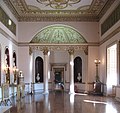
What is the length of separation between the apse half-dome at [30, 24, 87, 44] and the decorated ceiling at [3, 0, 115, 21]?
85 centimetres

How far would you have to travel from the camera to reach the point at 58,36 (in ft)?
68.9

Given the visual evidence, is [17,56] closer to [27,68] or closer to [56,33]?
[27,68]

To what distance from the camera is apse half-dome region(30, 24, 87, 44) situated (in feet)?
67.5

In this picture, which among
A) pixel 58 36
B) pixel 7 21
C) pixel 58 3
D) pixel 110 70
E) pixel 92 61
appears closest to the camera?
pixel 7 21

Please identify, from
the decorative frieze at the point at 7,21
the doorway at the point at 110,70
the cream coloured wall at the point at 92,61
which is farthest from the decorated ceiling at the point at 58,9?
the doorway at the point at 110,70

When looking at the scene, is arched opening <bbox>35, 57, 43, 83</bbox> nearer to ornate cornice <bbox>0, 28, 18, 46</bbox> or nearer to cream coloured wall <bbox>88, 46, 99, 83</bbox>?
ornate cornice <bbox>0, 28, 18, 46</bbox>

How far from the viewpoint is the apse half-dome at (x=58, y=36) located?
20578 millimetres

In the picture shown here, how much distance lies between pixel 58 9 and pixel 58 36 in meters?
2.65

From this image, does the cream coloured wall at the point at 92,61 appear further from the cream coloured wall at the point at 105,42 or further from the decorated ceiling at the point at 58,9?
the decorated ceiling at the point at 58,9

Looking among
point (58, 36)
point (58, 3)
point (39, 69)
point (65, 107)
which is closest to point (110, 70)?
point (58, 36)

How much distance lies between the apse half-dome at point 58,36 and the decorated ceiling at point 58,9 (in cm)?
85

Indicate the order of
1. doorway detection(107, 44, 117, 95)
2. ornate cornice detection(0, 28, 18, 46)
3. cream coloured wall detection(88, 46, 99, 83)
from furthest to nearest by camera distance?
1. cream coloured wall detection(88, 46, 99, 83)
2. doorway detection(107, 44, 117, 95)
3. ornate cornice detection(0, 28, 18, 46)

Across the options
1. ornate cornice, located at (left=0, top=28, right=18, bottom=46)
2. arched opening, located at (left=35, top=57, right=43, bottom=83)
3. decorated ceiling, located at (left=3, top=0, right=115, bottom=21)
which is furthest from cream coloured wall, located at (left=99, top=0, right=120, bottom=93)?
arched opening, located at (left=35, top=57, right=43, bottom=83)

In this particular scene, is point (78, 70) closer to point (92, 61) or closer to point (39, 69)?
point (39, 69)
